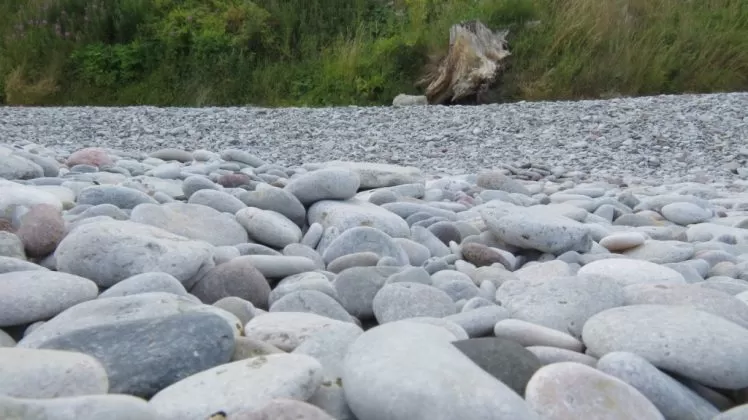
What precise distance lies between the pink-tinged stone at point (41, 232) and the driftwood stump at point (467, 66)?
7544 mm

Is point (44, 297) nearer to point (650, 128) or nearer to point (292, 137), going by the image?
point (292, 137)

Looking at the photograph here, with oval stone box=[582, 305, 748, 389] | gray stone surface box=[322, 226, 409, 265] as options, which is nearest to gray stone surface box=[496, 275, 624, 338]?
oval stone box=[582, 305, 748, 389]

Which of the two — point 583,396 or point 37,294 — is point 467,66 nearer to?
point 37,294

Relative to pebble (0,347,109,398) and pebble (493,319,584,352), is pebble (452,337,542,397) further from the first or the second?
pebble (0,347,109,398)

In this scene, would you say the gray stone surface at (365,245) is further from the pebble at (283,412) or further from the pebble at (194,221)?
the pebble at (283,412)

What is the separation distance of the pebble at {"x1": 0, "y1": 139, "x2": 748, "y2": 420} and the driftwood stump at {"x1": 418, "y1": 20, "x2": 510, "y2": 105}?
229 inches

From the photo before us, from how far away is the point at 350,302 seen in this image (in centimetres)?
221

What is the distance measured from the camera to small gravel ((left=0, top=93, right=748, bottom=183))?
5.89 meters

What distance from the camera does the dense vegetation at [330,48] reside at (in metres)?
9.98

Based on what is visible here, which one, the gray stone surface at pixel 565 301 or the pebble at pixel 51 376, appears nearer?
the pebble at pixel 51 376

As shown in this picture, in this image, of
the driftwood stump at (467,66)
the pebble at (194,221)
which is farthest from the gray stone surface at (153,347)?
the driftwood stump at (467,66)

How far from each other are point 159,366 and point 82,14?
1240cm

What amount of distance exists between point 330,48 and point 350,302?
9.48 meters

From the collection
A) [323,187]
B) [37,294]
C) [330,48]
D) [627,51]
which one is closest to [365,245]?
[323,187]
